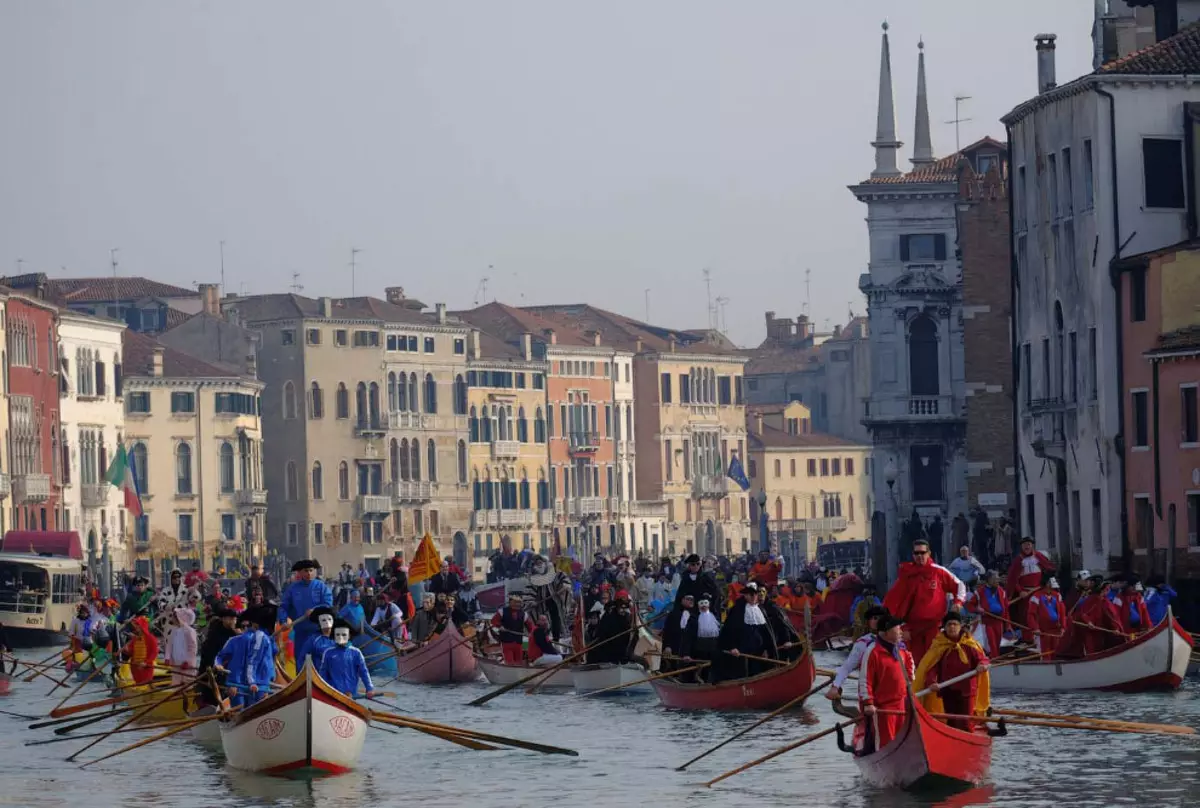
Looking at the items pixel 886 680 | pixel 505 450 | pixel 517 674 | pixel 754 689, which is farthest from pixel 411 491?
pixel 886 680

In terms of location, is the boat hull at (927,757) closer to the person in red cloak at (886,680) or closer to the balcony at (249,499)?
the person in red cloak at (886,680)

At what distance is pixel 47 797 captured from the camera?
30672mm

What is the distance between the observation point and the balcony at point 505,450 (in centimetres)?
13388

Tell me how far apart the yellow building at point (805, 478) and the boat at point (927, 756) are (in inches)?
4954

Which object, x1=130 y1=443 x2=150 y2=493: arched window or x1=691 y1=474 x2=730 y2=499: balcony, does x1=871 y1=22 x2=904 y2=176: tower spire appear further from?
x1=691 y1=474 x2=730 y2=499: balcony

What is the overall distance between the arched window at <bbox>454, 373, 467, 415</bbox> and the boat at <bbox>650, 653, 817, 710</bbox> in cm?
9409

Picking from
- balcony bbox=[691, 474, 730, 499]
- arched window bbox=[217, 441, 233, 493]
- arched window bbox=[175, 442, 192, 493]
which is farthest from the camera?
balcony bbox=[691, 474, 730, 499]

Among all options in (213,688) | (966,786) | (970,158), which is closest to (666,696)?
(213,688)

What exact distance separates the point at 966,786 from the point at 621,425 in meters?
115

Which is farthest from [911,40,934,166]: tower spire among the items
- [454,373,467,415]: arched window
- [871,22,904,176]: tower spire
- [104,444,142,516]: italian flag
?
[454,373,467,415]: arched window

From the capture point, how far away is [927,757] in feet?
86.3

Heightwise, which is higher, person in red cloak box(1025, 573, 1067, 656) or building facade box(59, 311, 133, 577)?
building facade box(59, 311, 133, 577)

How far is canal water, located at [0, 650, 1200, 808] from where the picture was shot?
95.5ft

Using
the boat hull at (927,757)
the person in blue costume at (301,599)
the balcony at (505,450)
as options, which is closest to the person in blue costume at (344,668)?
the person in blue costume at (301,599)
